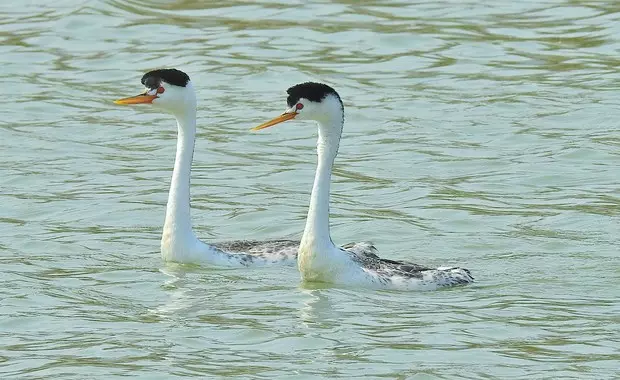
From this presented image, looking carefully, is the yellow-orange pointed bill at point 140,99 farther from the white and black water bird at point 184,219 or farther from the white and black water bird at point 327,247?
the white and black water bird at point 327,247

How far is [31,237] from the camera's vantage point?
16328 millimetres

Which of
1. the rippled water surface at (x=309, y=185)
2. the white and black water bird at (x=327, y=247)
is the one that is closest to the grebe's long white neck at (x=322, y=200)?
the white and black water bird at (x=327, y=247)

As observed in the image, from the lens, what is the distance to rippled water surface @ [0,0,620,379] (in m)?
12.4

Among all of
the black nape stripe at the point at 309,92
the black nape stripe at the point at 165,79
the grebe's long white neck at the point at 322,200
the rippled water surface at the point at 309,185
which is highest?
the black nape stripe at the point at 309,92

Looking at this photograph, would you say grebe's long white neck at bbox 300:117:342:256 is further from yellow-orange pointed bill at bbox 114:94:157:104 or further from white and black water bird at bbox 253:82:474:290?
yellow-orange pointed bill at bbox 114:94:157:104

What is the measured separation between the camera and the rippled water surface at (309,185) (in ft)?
40.8

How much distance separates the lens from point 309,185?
18.6m

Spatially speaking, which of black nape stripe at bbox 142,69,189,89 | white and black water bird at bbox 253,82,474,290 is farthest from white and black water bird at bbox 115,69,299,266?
white and black water bird at bbox 253,82,474,290

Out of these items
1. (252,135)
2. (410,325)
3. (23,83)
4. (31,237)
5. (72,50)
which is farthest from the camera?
(72,50)

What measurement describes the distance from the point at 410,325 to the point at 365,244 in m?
2.45

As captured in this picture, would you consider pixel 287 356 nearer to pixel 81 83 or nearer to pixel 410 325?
pixel 410 325

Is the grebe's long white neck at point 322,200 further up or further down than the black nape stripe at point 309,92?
further down

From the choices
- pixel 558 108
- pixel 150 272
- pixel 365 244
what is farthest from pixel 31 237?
pixel 558 108

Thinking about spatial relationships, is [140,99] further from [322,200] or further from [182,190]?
[322,200]
